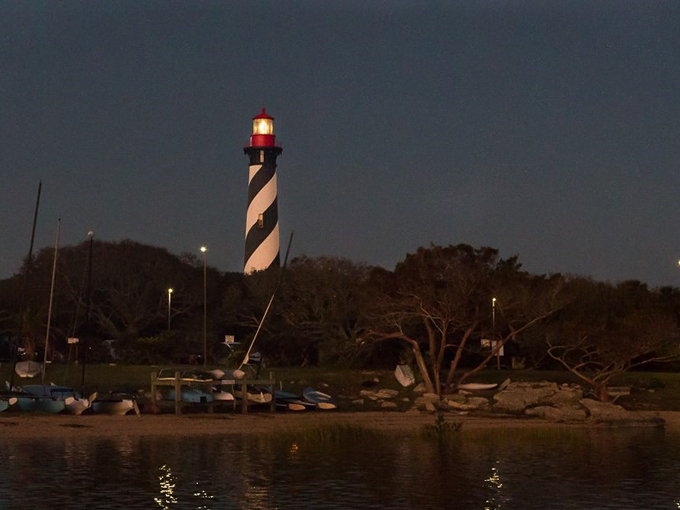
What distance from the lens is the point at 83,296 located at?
7756 centimetres

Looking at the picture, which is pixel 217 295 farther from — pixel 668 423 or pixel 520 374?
pixel 668 423

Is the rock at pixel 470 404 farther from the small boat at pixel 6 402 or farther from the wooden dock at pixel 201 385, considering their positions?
the small boat at pixel 6 402

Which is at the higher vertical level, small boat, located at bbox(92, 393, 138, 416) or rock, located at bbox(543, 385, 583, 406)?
rock, located at bbox(543, 385, 583, 406)

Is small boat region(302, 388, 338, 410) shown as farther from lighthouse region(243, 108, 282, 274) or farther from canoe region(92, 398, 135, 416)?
lighthouse region(243, 108, 282, 274)

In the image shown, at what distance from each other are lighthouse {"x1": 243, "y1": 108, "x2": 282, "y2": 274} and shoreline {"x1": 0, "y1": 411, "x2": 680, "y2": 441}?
36726 millimetres

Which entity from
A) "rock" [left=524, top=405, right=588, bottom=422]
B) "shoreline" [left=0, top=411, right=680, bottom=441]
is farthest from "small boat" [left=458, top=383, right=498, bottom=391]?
"shoreline" [left=0, top=411, right=680, bottom=441]

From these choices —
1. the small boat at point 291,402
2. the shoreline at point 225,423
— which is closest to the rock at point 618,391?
the shoreline at point 225,423

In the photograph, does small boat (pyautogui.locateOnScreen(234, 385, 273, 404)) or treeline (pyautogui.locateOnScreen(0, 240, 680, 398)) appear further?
treeline (pyautogui.locateOnScreen(0, 240, 680, 398))

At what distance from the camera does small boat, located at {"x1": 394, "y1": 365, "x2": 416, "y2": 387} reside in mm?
59125

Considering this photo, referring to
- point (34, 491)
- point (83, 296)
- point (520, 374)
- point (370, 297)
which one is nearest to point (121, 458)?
point (34, 491)

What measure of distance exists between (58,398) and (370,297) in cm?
1672

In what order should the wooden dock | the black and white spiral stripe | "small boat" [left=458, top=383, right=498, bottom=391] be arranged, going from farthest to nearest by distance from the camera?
the black and white spiral stripe, "small boat" [left=458, top=383, right=498, bottom=391], the wooden dock

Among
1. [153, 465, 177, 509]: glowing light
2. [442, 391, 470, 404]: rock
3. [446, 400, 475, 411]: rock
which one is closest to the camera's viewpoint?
[153, 465, 177, 509]: glowing light

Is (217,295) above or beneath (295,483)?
above
